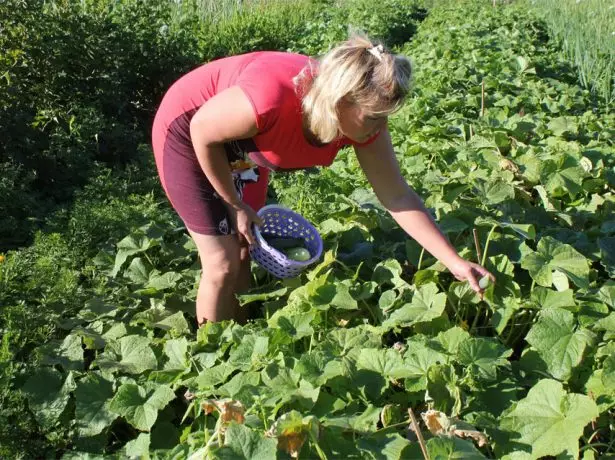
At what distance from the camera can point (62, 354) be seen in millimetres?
2467

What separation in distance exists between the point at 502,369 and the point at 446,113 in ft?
9.35

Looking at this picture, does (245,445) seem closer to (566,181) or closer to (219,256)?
(219,256)

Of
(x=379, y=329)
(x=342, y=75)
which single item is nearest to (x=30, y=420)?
(x=379, y=329)

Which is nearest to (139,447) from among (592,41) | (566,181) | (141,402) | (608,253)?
(141,402)

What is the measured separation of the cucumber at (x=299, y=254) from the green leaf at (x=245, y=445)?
1180 mm

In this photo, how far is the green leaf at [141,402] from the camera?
2115 millimetres

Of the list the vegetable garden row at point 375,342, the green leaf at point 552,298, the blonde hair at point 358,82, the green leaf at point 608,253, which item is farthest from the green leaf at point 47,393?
the green leaf at point 608,253

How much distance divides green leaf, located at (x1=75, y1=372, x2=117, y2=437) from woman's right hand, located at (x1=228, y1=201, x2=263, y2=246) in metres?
0.73

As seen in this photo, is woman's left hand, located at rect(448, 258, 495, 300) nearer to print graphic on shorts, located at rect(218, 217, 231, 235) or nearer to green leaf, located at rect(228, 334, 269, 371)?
green leaf, located at rect(228, 334, 269, 371)

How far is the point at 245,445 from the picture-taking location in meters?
1.69

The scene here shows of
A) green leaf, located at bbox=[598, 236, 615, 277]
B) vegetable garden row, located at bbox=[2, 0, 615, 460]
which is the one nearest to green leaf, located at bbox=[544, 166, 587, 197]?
vegetable garden row, located at bbox=[2, 0, 615, 460]

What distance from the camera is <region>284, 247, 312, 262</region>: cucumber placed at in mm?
2844

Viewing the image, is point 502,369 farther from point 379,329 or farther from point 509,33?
point 509,33

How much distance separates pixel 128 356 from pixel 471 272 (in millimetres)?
1207
